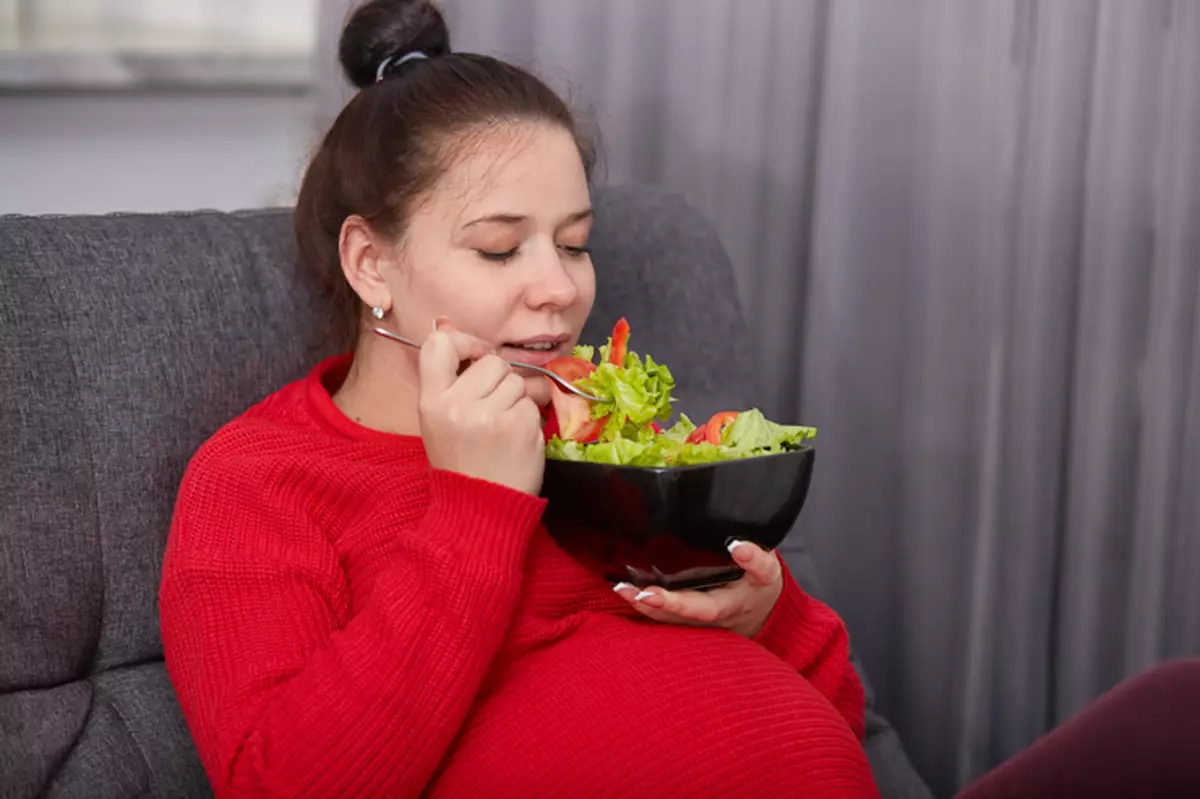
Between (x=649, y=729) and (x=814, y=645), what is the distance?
1.07 ft

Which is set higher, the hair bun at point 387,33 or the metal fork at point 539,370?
the hair bun at point 387,33

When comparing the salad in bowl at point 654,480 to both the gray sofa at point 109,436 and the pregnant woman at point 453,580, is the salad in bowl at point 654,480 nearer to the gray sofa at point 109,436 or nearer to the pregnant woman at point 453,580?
the pregnant woman at point 453,580

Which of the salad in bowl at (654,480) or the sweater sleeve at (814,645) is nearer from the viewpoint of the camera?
the salad in bowl at (654,480)

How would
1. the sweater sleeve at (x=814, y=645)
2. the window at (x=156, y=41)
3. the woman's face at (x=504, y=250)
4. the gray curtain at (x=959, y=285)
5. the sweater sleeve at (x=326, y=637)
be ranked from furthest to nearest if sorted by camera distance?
1. the window at (x=156, y=41)
2. the gray curtain at (x=959, y=285)
3. the sweater sleeve at (x=814, y=645)
4. the woman's face at (x=504, y=250)
5. the sweater sleeve at (x=326, y=637)

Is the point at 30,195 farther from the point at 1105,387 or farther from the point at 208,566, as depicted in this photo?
the point at 1105,387

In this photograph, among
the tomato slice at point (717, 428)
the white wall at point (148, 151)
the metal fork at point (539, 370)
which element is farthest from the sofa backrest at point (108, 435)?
the white wall at point (148, 151)

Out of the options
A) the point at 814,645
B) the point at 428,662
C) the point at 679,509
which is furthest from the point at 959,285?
the point at 428,662

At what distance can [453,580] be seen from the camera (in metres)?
1.03

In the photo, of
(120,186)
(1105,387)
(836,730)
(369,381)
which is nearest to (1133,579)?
(1105,387)

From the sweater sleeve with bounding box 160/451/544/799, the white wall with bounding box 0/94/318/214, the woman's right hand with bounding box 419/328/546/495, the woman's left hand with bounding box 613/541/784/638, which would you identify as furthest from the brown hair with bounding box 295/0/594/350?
the white wall with bounding box 0/94/318/214

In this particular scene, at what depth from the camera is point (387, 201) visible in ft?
4.12

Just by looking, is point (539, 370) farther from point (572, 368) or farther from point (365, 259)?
point (365, 259)

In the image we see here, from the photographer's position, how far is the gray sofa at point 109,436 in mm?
1166

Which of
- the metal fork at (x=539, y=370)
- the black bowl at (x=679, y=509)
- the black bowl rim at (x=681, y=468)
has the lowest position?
the black bowl at (x=679, y=509)
